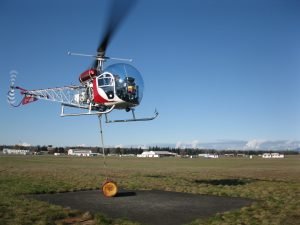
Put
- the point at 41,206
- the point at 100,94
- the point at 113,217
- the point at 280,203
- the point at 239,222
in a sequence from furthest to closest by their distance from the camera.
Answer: the point at 100,94, the point at 280,203, the point at 41,206, the point at 113,217, the point at 239,222

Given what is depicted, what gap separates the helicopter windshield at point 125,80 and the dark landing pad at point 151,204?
5.33 metres

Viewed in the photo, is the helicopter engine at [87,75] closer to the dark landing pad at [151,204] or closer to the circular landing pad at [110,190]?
the circular landing pad at [110,190]

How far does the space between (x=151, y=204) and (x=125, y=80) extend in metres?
7.09

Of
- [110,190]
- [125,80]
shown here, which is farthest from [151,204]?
[125,80]

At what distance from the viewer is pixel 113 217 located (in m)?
13.7

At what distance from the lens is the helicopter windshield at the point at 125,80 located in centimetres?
2084

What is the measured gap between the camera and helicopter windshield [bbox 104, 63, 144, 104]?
20.8 metres

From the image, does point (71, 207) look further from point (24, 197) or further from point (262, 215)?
point (262, 215)

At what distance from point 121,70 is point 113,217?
30.6 ft

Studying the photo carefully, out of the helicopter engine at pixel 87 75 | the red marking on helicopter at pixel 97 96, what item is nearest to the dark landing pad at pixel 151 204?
the red marking on helicopter at pixel 97 96

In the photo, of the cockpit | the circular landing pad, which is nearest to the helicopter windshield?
the cockpit

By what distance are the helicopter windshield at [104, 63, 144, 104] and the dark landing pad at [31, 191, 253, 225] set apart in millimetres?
5329

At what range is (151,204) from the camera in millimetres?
16906

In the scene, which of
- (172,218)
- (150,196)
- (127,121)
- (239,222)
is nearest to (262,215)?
(239,222)
